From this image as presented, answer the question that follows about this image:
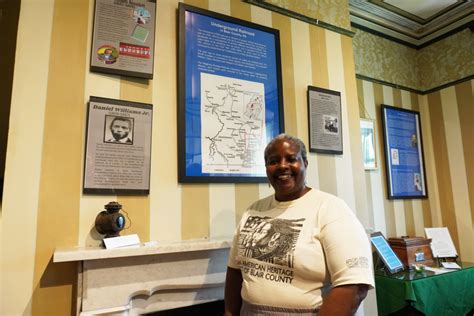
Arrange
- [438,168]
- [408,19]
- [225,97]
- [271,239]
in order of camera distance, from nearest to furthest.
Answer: [271,239]
[225,97]
[408,19]
[438,168]

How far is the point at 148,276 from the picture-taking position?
1.33 metres

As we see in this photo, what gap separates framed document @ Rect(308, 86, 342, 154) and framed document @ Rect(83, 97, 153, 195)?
104cm

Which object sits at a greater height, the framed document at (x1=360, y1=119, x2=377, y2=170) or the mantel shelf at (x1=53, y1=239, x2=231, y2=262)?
the framed document at (x1=360, y1=119, x2=377, y2=170)

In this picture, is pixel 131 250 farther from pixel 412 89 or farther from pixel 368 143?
pixel 412 89

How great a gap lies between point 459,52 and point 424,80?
1.31ft

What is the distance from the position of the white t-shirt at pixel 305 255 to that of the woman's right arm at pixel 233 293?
121mm

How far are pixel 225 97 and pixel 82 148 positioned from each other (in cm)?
78

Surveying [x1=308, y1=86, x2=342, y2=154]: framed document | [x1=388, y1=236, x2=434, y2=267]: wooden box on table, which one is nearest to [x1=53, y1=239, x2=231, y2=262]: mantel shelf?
[x1=308, y1=86, x2=342, y2=154]: framed document

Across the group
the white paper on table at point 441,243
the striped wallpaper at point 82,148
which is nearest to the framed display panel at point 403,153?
the white paper on table at point 441,243

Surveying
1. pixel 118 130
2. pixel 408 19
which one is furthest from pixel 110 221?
pixel 408 19

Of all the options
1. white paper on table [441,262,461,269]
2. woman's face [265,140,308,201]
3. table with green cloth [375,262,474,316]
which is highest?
woman's face [265,140,308,201]

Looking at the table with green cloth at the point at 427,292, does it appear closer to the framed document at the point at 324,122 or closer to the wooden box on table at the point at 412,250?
the wooden box on table at the point at 412,250

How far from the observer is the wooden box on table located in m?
2.43

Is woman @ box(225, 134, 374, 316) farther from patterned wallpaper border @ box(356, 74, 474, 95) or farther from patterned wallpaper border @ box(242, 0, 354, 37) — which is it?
patterned wallpaper border @ box(356, 74, 474, 95)
